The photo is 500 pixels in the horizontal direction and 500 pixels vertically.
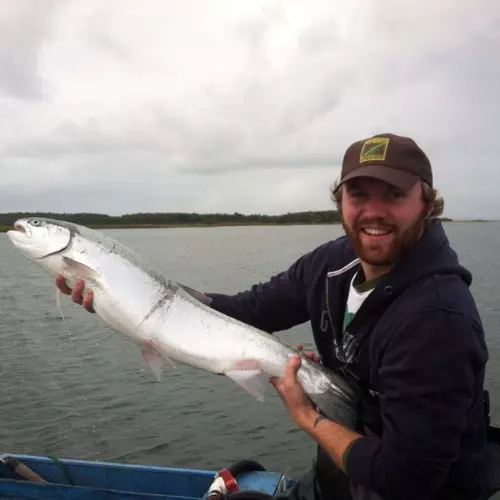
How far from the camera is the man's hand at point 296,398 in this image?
3.96 m

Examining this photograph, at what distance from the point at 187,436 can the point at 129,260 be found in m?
7.63

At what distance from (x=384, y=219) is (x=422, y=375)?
106 cm

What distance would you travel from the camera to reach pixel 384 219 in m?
3.73

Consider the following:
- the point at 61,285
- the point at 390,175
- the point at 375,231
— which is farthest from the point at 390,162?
the point at 61,285

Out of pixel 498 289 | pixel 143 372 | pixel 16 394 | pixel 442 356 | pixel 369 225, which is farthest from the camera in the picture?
pixel 498 289

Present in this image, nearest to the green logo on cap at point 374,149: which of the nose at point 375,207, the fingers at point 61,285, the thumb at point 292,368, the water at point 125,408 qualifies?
the nose at point 375,207

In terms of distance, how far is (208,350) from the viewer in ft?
14.7

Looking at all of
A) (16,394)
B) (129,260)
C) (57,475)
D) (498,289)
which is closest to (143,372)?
(16,394)

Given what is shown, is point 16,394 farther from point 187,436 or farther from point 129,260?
point 129,260

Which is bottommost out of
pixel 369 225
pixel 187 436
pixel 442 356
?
pixel 187 436

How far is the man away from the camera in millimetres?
3174

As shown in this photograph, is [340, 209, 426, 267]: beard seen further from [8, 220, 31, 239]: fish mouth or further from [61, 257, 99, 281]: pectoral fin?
[8, 220, 31, 239]: fish mouth

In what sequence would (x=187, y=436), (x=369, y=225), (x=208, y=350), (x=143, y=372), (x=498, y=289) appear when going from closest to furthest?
(x=369, y=225)
(x=208, y=350)
(x=187, y=436)
(x=143, y=372)
(x=498, y=289)

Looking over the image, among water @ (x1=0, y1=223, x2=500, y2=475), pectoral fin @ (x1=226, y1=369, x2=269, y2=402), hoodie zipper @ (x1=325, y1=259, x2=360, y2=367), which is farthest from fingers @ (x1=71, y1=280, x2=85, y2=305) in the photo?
water @ (x1=0, y1=223, x2=500, y2=475)
